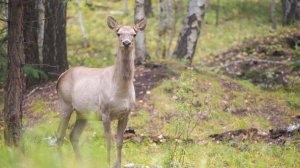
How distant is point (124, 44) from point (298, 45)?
13.2 metres

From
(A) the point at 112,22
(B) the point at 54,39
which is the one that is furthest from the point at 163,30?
(A) the point at 112,22

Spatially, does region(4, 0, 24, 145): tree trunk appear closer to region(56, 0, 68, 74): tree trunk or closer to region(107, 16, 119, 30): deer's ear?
region(107, 16, 119, 30): deer's ear

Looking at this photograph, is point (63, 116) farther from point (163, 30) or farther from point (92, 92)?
point (163, 30)

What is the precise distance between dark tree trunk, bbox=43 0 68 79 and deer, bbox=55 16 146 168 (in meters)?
5.62

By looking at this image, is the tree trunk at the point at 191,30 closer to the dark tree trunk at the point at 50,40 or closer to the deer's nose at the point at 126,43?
the dark tree trunk at the point at 50,40

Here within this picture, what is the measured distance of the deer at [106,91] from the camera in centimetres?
834

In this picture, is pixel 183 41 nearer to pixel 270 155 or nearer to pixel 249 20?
pixel 270 155

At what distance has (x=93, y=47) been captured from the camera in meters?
23.3

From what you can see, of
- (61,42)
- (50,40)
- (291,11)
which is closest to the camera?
(50,40)

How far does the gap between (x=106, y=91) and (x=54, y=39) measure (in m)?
7.06

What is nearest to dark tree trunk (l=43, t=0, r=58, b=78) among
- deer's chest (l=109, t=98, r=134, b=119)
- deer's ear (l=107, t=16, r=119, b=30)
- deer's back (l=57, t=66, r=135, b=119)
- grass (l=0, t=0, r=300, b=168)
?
grass (l=0, t=0, r=300, b=168)

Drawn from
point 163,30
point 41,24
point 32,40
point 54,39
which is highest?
point 41,24

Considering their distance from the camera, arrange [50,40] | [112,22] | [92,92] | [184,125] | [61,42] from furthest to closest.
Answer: [61,42] < [50,40] < [92,92] < [112,22] < [184,125]

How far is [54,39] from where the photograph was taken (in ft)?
50.2
